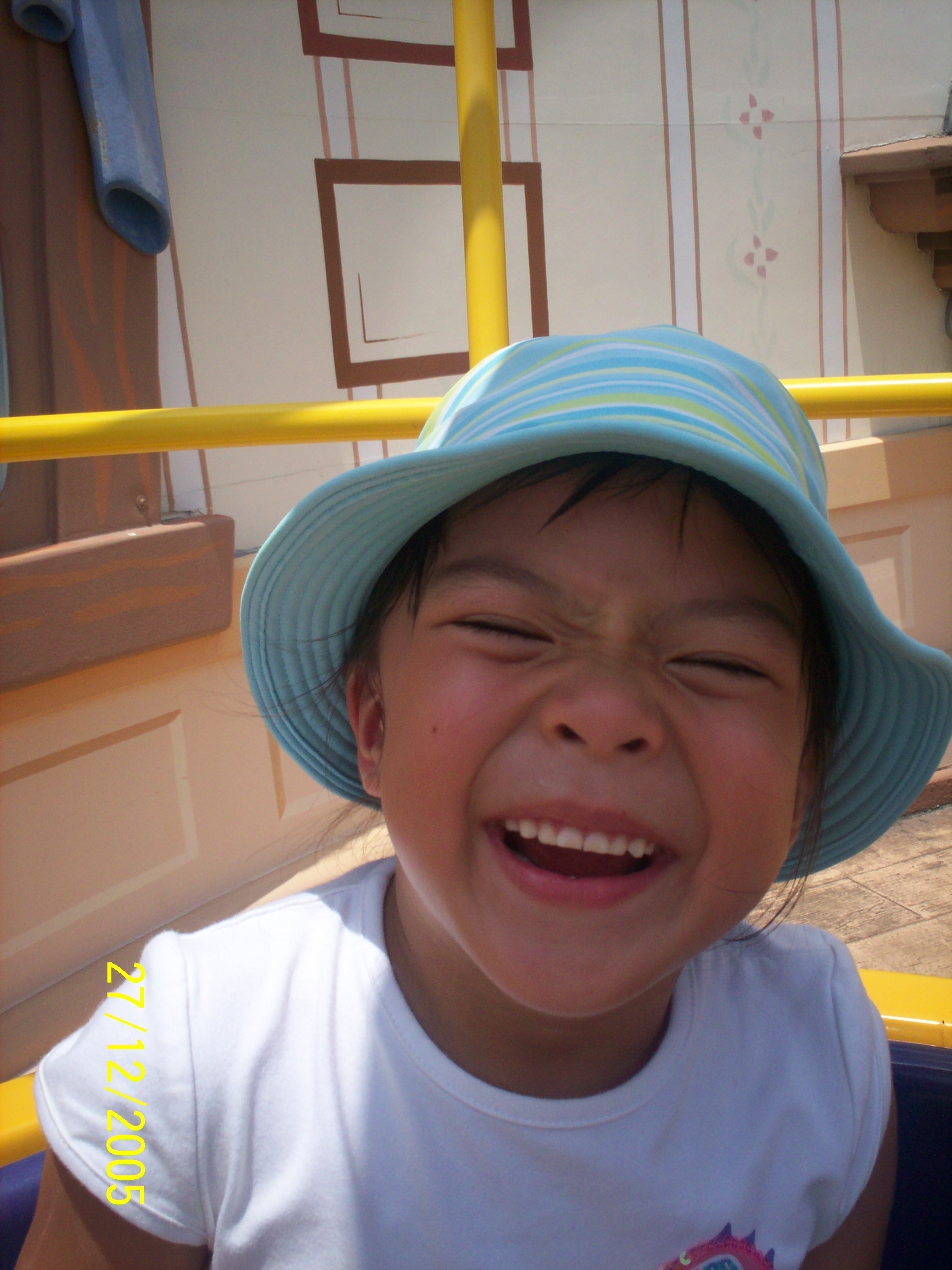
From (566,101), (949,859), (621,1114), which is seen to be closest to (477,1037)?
(621,1114)

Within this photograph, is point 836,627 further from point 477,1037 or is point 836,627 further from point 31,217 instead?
point 31,217

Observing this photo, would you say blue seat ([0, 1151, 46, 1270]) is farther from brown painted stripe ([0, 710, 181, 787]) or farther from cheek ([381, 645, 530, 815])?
brown painted stripe ([0, 710, 181, 787])

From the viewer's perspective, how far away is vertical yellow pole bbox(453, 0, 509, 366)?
94cm

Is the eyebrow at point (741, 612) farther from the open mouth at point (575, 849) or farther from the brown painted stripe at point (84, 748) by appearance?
the brown painted stripe at point (84, 748)

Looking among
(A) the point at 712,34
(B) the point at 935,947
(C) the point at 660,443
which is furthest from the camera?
(A) the point at 712,34

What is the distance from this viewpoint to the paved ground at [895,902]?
5.98ft

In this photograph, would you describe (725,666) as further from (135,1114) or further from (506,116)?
(506,116)

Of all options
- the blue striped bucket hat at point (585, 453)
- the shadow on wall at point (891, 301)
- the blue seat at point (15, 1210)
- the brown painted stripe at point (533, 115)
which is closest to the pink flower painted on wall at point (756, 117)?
the shadow on wall at point (891, 301)

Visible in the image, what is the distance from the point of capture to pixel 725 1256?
673 mm

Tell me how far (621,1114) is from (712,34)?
2409 mm

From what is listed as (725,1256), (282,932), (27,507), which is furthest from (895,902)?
(27,507)

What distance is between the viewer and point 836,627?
2.18 ft

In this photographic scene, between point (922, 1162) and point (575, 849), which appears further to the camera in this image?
point (922, 1162)

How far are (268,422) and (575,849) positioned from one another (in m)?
0.53
